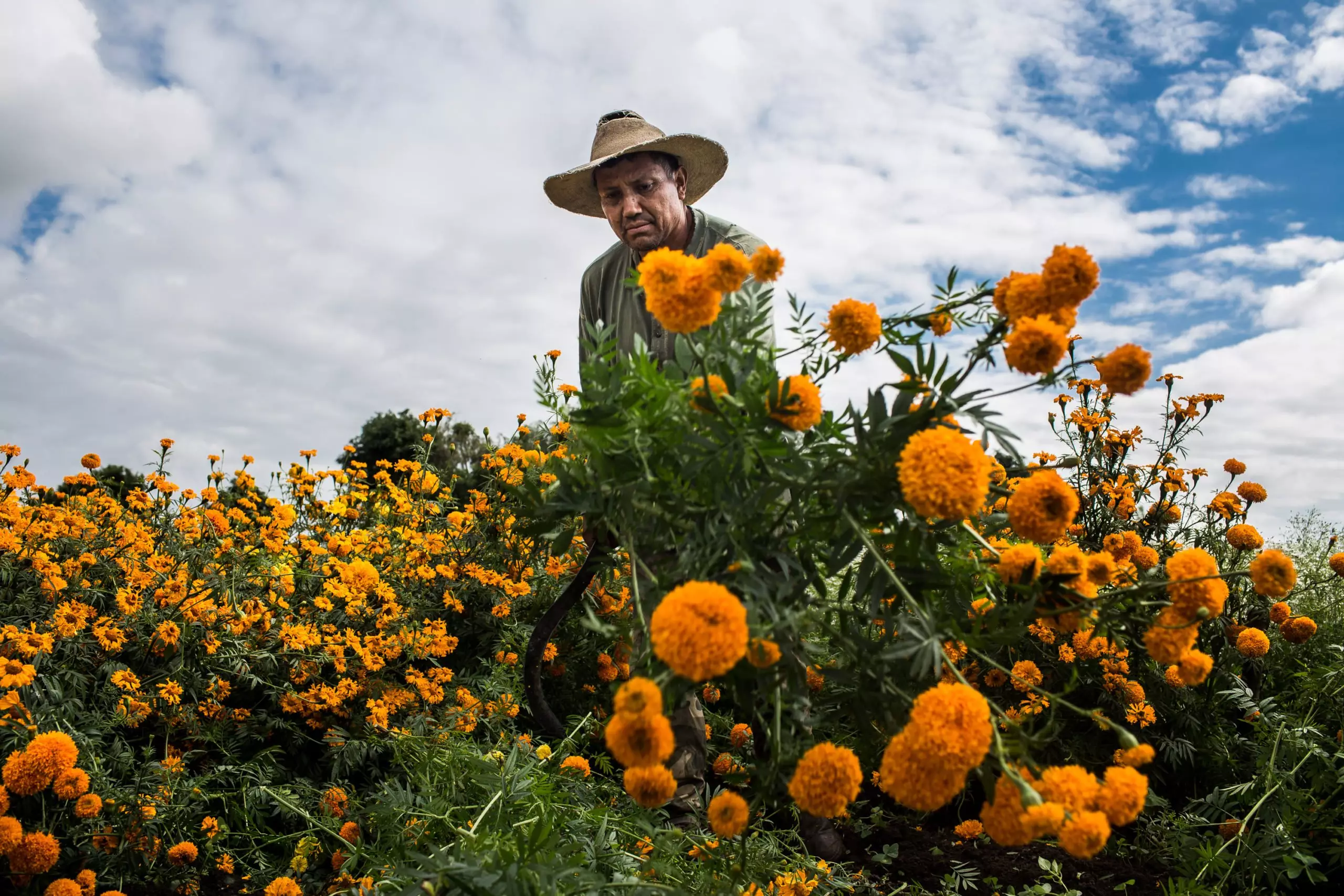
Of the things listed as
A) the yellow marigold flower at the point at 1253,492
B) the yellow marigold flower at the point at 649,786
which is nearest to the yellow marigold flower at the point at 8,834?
the yellow marigold flower at the point at 649,786

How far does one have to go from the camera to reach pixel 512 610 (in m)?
3.74

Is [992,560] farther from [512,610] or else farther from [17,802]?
[17,802]

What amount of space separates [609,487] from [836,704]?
1.98 ft

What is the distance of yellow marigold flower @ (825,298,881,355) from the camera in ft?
4.74

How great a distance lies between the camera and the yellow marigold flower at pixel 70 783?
2.25 metres

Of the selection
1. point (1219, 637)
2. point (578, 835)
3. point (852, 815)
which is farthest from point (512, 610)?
point (1219, 637)

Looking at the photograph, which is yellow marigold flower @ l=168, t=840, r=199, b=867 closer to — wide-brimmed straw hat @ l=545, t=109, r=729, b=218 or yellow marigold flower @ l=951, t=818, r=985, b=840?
yellow marigold flower @ l=951, t=818, r=985, b=840

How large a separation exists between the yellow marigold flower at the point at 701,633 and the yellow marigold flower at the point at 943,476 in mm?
301

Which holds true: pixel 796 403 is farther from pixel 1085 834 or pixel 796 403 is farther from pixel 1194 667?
pixel 1194 667

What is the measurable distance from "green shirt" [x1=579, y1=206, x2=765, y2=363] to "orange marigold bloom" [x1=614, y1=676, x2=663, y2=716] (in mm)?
2151

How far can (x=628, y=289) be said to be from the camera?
153 inches

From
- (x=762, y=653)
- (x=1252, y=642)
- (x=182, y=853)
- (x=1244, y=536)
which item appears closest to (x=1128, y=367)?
(x=762, y=653)

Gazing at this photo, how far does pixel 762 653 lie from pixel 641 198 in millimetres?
2771

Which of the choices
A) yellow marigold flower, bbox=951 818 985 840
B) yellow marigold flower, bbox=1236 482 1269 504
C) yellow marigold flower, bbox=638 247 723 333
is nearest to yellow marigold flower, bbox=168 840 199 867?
yellow marigold flower, bbox=638 247 723 333
